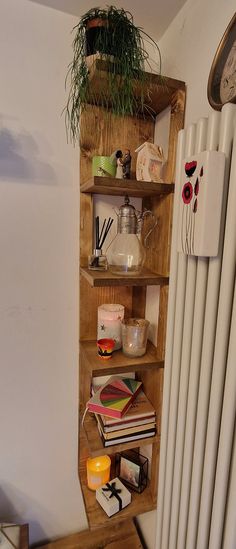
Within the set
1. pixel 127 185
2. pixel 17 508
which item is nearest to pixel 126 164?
pixel 127 185

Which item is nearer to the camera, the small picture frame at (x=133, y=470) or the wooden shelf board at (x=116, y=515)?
the wooden shelf board at (x=116, y=515)

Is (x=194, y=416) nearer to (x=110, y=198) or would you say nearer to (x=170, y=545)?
(x=170, y=545)

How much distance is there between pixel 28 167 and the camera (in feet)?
3.22

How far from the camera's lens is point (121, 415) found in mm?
995

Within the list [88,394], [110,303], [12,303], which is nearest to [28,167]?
[12,303]

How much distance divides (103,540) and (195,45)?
2032 mm

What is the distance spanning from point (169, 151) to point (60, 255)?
56cm

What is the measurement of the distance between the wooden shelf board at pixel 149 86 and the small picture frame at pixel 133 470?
145 cm

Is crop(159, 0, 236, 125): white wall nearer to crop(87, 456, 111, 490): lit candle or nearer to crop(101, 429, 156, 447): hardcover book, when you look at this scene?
crop(101, 429, 156, 447): hardcover book

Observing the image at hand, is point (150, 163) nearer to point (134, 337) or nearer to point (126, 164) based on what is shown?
point (126, 164)

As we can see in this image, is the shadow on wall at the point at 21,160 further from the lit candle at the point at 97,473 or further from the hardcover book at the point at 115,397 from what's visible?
the lit candle at the point at 97,473

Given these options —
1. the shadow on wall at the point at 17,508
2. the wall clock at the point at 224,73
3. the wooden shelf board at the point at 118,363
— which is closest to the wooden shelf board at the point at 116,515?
the shadow on wall at the point at 17,508

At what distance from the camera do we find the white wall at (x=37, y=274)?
94 centimetres

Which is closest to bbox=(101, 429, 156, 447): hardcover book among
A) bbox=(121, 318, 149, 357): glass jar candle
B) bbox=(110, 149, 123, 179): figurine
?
bbox=(121, 318, 149, 357): glass jar candle
